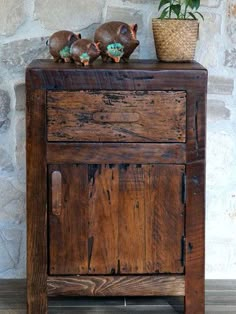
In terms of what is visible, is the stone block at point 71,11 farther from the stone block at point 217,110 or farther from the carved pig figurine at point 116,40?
the stone block at point 217,110

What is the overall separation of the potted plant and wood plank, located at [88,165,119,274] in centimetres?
47

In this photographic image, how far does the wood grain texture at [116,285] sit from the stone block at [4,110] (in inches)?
25.6

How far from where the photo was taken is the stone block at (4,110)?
2.48 m

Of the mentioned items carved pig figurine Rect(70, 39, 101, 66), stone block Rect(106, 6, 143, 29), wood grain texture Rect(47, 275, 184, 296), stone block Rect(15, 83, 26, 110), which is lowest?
wood grain texture Rect(47, 275, 184, 296)

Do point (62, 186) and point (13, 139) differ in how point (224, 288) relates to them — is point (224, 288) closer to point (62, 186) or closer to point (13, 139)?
point (62, 186)

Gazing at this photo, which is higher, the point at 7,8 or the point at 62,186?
the point at 7,8

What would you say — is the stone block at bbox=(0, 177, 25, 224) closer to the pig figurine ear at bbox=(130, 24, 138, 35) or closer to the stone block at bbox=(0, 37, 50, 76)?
the stone block at bbox=(0, 37, 50, 76)

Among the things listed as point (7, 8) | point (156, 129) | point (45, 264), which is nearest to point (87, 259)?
point (45, 264)

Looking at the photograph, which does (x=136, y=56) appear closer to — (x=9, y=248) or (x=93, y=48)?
(x=93, y=48)

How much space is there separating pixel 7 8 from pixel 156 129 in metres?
0.79

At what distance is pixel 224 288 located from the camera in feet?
8.19

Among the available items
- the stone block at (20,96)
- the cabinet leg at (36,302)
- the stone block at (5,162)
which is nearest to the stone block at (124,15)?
the stone block at (20,96)

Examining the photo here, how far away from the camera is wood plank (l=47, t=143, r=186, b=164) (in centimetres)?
206

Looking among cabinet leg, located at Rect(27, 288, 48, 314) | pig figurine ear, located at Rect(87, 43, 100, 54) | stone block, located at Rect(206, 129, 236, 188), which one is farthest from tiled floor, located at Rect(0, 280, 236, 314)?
pig figurine ear, located at Rect(87, 43, 100, 54)
